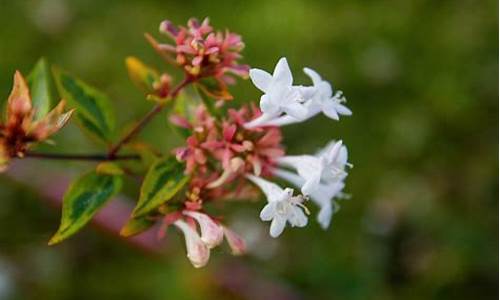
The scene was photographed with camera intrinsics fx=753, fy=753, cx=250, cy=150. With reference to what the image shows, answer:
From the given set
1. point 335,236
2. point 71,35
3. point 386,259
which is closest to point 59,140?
point 71,35

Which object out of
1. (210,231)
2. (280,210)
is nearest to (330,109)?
(280,210)

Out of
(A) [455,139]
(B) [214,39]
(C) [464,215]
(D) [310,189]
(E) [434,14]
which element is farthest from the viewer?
(E) [434,14]

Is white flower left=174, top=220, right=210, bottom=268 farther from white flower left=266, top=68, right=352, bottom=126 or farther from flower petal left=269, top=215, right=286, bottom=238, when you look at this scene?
white flower left=266, top=68, right=352, bottom=126

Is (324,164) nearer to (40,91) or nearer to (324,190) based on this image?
(324,190)

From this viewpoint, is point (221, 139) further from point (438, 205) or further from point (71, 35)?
point (71, 35)

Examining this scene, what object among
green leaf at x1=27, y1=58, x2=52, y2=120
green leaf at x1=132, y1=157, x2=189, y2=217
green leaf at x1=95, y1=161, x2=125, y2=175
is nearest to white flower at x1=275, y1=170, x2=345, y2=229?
green leaf at x1=132, y1=157, x2=189, y2=217

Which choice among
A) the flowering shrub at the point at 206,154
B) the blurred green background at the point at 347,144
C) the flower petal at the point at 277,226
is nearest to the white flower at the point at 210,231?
the flowering shrub at the point at 206,154

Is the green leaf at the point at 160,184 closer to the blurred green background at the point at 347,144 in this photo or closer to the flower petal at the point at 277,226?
the flower petal at the point at 277,226
